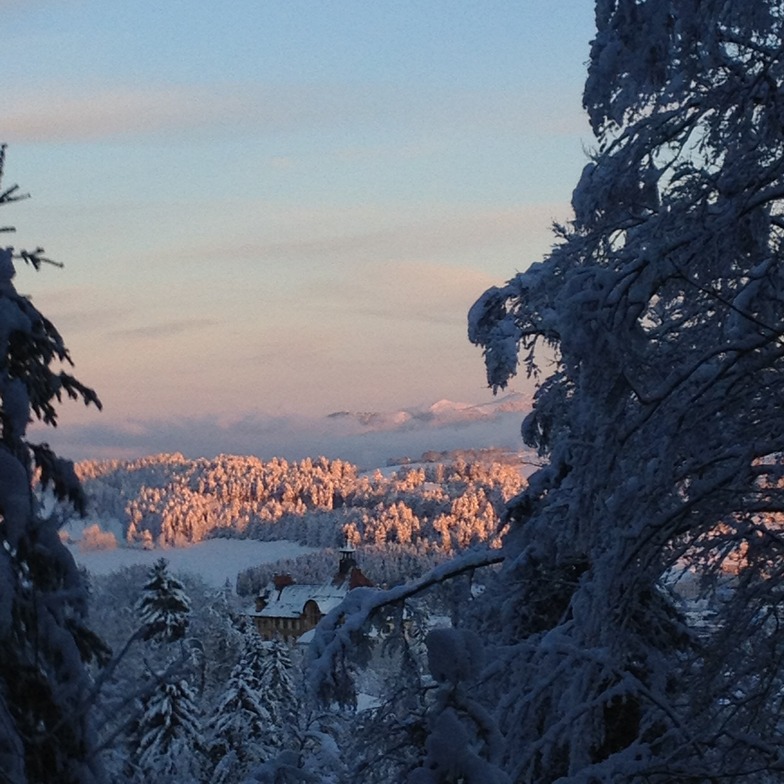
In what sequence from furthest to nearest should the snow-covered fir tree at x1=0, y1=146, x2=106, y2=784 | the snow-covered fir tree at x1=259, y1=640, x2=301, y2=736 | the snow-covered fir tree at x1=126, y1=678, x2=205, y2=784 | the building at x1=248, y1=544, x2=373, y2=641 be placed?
the building at x1=248, y1=544, x2=373, y2=641, the snow-covered fir tree at x1=259, y1=640, x2=301, y2=736, the snow-covered fir tree at x1=126, y1=678, x2=205, y2=784, the snow-covered fir tree at x1=0, y1=146, x2=106, y2=784

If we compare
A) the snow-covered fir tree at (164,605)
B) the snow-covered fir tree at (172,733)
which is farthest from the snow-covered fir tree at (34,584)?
the snow-covered fir tree at (164,605)

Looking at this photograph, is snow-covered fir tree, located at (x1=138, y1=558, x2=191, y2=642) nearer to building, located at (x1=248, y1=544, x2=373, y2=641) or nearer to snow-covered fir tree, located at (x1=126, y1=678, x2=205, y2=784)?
snow-covered fir tree, located at (x1=126, y1=678, x2=205, y2=784)

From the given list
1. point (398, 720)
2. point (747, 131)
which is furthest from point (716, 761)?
point (747, 131)

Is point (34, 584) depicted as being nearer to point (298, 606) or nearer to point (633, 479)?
point (633, 479)

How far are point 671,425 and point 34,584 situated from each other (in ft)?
10.5

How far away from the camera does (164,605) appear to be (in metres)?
31.6

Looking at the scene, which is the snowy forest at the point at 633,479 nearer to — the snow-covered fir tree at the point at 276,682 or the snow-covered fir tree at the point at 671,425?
the snow-covered fir tree at the point at 671,425

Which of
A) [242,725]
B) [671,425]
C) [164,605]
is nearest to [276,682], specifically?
[242,725]

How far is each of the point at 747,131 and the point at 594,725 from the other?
327 cm

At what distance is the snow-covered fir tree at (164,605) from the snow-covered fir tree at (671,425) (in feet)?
82.9

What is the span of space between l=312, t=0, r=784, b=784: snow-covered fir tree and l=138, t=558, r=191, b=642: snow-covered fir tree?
25.3m

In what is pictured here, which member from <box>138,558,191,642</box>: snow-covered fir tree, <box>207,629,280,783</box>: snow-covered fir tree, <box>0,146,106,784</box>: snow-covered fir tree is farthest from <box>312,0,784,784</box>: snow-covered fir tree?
<box>138,558,191,642</box>: snow-covered fir tree

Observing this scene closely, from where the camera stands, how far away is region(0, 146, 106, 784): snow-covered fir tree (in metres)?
5.27

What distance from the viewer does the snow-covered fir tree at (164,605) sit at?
30984mm
